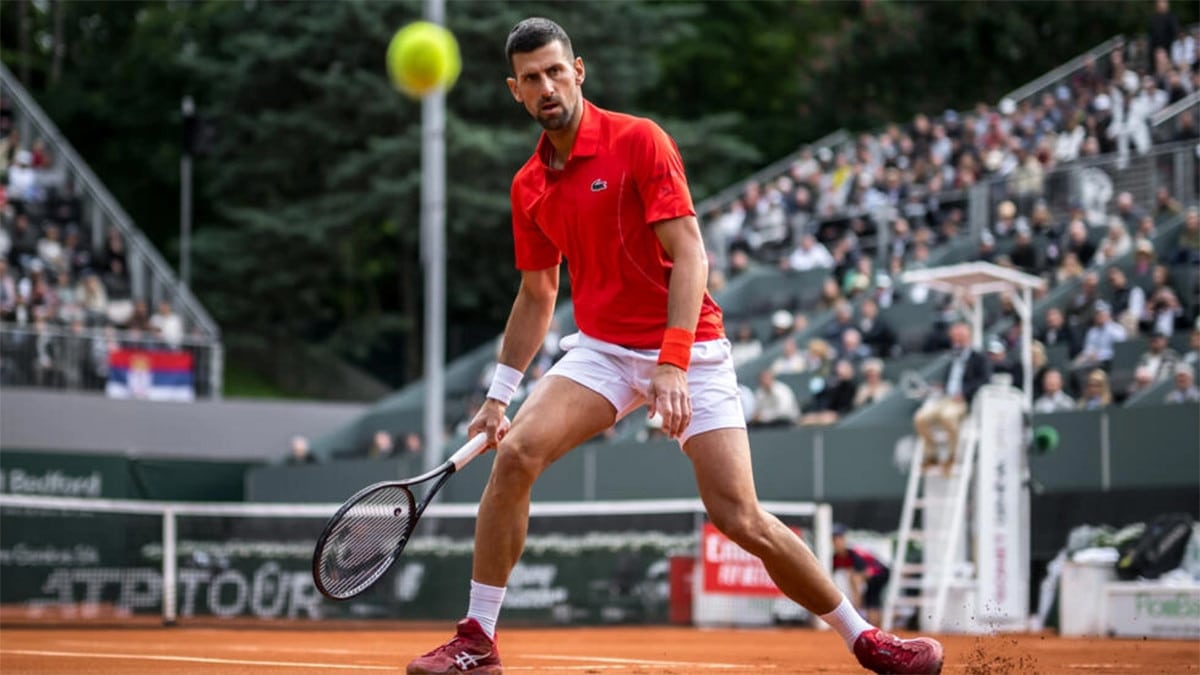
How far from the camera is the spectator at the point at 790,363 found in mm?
22188

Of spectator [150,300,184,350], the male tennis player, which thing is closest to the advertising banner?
spectator [150,300,184,350]

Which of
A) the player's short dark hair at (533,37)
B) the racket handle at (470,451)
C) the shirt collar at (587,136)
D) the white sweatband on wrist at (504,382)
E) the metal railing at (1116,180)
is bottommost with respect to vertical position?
the racket handle at (470,451)

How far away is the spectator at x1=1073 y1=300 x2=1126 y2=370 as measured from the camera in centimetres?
1897

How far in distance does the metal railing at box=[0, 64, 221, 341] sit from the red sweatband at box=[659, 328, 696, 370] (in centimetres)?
2326

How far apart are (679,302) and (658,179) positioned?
0.46 metres

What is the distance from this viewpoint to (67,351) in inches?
1030

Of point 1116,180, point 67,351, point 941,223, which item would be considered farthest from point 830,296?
point 67,351

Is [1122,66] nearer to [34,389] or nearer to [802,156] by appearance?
[802,156]

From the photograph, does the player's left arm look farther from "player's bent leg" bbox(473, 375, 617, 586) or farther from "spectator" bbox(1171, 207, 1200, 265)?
"spectator" bbox(1171, 207, 1200, 265)

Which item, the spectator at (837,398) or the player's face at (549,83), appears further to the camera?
the spectator at (837,398)

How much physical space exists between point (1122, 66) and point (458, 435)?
10.6m

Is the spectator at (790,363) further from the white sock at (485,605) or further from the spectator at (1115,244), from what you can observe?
the white sock at (485,605)

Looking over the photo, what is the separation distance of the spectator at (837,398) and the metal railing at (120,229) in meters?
11.8

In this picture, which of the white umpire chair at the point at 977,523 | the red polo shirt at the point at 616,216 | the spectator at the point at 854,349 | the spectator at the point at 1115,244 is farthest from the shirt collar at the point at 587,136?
the spectator at the point at 854,349
